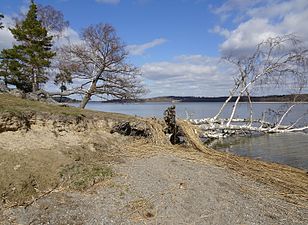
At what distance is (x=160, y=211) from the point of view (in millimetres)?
5711

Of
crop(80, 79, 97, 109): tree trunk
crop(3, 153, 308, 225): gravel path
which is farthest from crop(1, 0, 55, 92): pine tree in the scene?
crop(3, 153, 308, 225): gravel path

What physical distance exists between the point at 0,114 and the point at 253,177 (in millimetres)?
6509

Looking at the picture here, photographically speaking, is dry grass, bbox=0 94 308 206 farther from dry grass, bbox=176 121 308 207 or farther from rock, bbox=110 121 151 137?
rock, bbox=110 121 151 137

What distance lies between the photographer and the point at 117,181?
22.8ft

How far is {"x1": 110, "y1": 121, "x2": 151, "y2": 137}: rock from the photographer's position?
10555 millimetres

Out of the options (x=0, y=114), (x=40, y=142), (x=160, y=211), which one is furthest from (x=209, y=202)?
(x=0, y=114)

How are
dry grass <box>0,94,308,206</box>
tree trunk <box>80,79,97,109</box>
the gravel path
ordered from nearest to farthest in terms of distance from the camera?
the gravel path
dry grass <box>0,94,308,206</box>
tree trunk <box>80,79,97,109</box>

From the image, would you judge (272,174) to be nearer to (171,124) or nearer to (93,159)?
(171,124)

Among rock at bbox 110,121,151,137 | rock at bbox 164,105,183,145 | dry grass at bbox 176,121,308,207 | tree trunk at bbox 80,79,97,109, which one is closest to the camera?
dry grass at bbox 176,121,308,207

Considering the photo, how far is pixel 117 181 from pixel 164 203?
1.37 metres

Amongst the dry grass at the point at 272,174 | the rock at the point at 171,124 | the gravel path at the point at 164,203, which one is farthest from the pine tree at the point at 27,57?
the gravel path at the point at 164,203

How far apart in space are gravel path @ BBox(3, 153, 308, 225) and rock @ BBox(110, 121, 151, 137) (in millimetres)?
2847

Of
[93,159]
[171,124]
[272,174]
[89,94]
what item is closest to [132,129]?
[171,124]

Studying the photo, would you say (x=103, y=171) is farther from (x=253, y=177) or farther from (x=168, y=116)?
(x=168, y=116)
